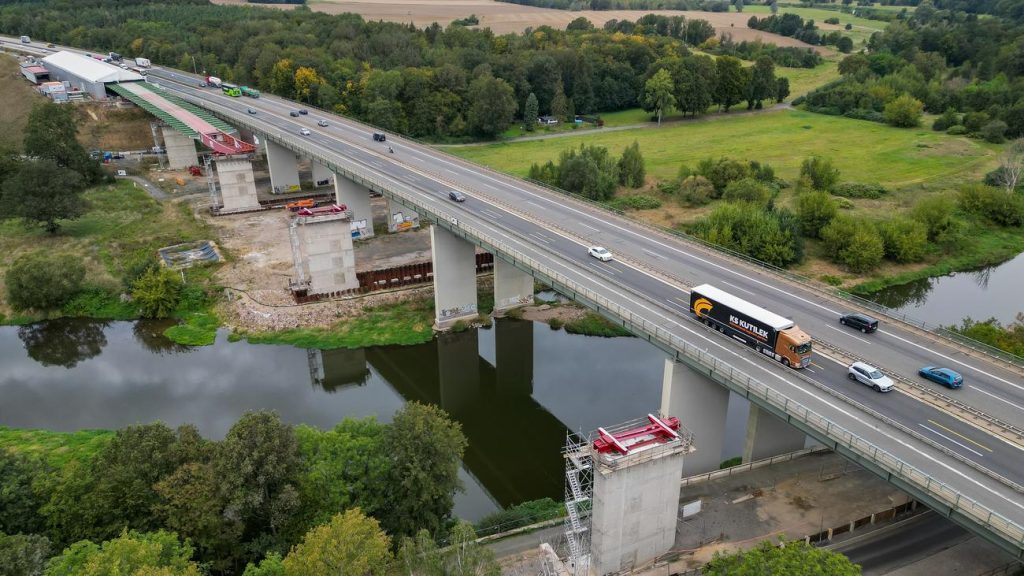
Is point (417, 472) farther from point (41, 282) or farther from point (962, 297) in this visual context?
point (962, 297)

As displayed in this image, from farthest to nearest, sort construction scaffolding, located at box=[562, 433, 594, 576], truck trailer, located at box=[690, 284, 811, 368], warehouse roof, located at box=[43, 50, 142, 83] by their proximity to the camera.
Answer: warehouse roof, located at box=[43, 50, 142, 83] < truck trailer, located at box=[690, 284, 811, 368] < construction scaffolding, located at box=[562, 433, 594, 576]

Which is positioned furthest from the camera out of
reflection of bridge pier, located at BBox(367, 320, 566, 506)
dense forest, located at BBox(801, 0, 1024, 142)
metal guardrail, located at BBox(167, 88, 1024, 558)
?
dense forest, located at BBox(801, 0, 1024, 142)

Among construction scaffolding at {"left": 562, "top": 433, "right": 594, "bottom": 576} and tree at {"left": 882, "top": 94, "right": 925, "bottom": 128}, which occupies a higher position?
tree at {"left": 882, "top": 94, "right": 925, "bottom": 128}

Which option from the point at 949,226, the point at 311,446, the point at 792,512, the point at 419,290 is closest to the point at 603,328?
the point at 419,290

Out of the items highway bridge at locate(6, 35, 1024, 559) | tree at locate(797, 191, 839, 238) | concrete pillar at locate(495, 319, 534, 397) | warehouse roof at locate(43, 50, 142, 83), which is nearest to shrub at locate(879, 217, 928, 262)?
tree at locate(797, 191, 839, 238)

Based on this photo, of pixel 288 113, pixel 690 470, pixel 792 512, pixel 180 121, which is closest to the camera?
pixel 792 512

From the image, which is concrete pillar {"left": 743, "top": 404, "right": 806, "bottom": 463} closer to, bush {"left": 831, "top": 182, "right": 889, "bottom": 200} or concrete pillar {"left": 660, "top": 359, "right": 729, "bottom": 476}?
concrete pillar {"left": 660, "top": 359, "right": 729, "bottom": 476}

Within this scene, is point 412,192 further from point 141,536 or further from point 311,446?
point 141,536
